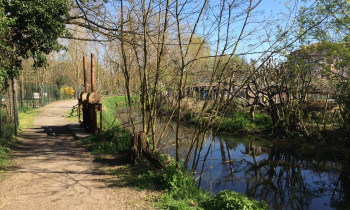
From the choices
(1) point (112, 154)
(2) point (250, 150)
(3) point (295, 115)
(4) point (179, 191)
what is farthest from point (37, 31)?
(3) point (295, 115)

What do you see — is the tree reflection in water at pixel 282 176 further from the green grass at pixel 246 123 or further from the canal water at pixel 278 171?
the green grass at pixel 246 123

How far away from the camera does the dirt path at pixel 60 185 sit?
16.8 ft

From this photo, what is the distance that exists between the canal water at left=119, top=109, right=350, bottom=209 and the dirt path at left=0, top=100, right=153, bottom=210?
2177mm

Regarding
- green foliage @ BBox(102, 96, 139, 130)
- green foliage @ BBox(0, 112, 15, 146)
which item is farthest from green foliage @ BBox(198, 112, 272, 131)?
green foliage @ BBox(0, 112, 15, 146)

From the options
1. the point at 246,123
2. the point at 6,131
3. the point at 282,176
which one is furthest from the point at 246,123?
the point at 6,131

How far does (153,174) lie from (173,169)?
20.4 inches

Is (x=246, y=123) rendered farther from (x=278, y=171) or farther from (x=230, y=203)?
(x=230, y=203)

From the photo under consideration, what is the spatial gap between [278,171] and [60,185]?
776cm

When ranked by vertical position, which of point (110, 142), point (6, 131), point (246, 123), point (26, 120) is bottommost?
point (246, 123)

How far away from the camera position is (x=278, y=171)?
10742 millimetres

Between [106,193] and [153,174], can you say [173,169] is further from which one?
[106,193]

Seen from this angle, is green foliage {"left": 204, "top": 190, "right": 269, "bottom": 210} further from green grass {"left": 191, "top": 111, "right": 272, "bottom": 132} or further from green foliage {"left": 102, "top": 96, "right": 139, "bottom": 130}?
green grass {"left": 191, "top": 111, "right": 272, "bottom": 132}

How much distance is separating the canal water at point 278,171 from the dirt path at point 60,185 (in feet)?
7.14

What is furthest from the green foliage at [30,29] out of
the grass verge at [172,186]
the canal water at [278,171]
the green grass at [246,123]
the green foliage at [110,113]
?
the green grass at [246,123]
